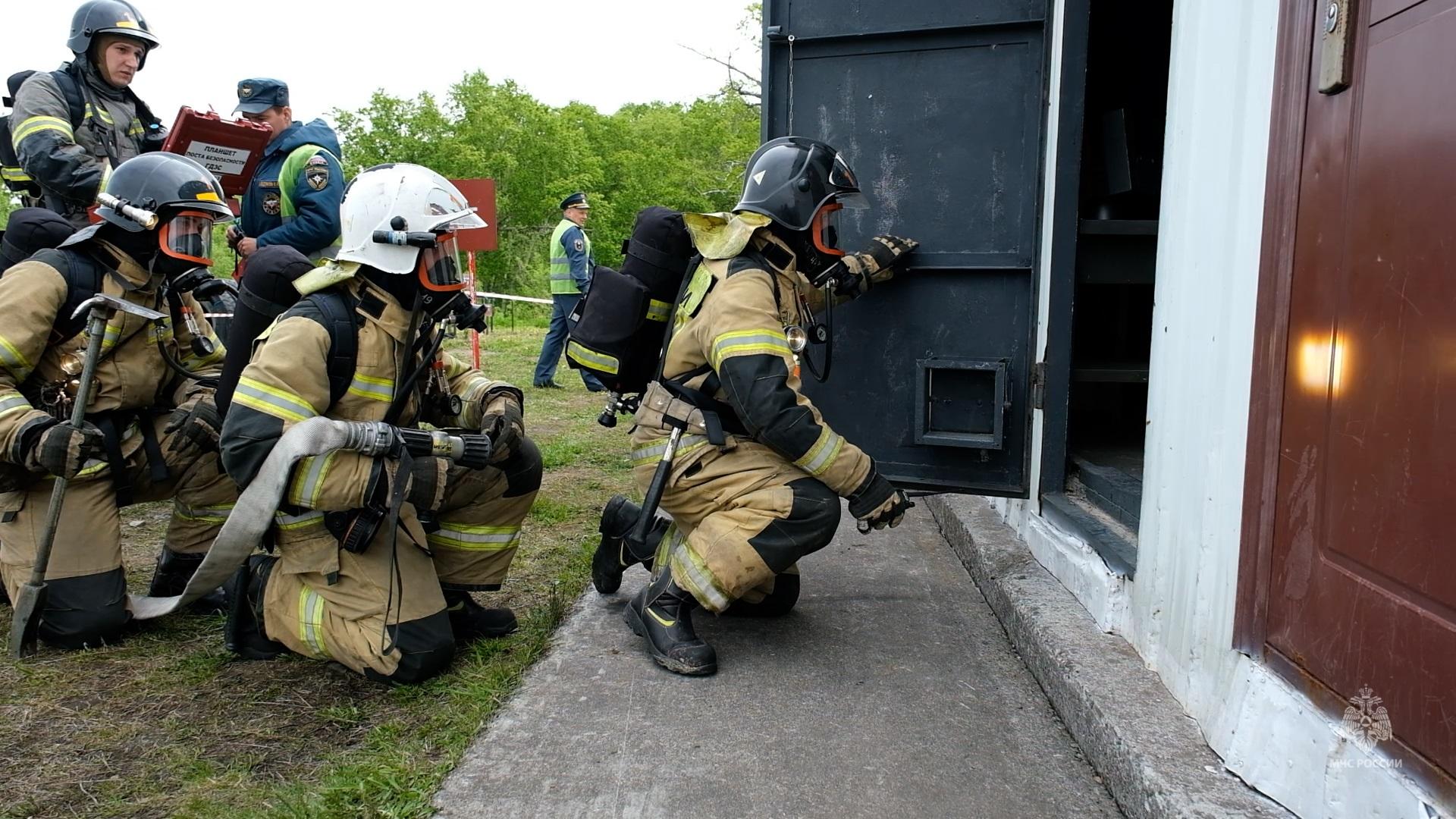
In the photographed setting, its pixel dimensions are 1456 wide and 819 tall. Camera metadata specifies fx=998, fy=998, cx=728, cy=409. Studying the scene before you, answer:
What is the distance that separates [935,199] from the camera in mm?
3891

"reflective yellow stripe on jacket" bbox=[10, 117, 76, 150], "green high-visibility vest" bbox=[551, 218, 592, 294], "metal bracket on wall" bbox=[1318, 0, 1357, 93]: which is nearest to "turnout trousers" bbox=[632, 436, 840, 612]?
"metal bracket on wall" bbox=[1318, 0, 1357, 93]

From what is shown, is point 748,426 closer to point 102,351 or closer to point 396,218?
point 396,218

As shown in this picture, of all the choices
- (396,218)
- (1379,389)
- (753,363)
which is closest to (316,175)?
(396,218)

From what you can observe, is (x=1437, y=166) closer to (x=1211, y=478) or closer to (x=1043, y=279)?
(x=1211, y=478)

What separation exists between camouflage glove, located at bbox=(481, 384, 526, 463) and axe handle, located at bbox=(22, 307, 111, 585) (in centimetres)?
130

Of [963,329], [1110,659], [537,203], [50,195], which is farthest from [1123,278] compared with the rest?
[537,203]

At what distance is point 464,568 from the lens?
3.66m

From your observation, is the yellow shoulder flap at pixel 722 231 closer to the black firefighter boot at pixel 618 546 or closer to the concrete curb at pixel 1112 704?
the black firefighter boot at pixel 618 546

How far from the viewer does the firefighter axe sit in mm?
3391

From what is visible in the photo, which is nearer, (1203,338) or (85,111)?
(1203,338)

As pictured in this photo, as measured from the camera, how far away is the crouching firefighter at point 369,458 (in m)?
3.04

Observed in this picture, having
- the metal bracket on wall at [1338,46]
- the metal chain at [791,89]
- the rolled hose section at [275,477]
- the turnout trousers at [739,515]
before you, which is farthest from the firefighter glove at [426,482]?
the metal bracket on wall at [1338,46]

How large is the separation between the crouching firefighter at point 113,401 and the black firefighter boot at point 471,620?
1046 millimetres

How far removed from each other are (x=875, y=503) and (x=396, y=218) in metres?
1.84
